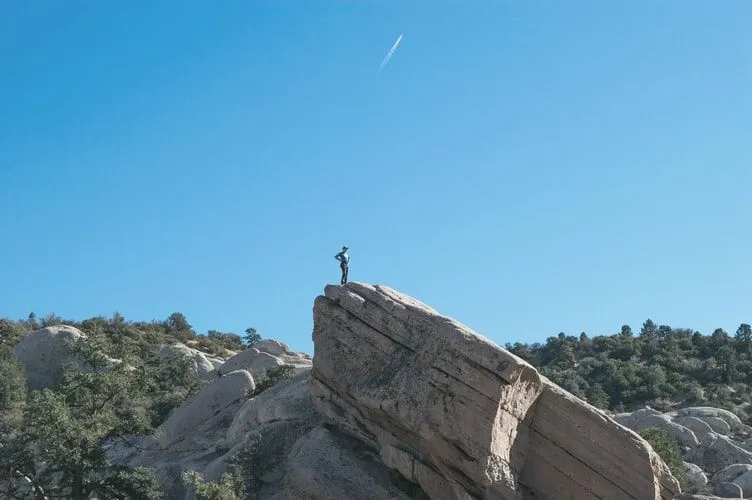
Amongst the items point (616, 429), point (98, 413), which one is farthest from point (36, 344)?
point (616, 429)

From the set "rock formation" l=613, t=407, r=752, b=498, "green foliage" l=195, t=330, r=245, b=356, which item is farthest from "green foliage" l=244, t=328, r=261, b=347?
"rock formation" l=613, t=407, r=752, b=498

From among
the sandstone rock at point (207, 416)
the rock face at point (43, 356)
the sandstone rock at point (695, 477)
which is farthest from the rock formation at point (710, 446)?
the rock face at point (43, 356)

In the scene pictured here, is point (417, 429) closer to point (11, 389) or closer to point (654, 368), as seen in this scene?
point (11, 389)

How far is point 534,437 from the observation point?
74.4ft

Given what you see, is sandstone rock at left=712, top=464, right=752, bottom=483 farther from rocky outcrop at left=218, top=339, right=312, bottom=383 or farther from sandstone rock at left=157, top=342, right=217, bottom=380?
sandstone rock at left=157, top=342, right=217, bottom=380

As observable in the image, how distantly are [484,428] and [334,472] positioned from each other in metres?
5.67

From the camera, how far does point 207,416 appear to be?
34.0 m

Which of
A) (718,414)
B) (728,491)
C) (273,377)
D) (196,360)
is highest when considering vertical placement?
(718,414)

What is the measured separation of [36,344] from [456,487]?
3443cm

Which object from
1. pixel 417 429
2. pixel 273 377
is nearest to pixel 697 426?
pixel 273 377

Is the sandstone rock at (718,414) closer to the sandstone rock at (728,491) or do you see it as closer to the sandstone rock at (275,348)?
the sandstone rock at (728,491)

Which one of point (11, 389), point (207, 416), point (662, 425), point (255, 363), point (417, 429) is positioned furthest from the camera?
point (11, 389)

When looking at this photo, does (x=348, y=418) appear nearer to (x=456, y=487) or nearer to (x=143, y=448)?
(x=456, y=487)

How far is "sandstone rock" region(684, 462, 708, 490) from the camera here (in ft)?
101
